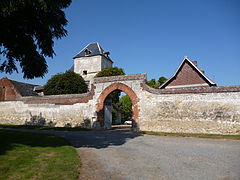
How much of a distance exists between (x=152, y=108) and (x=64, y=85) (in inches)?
740

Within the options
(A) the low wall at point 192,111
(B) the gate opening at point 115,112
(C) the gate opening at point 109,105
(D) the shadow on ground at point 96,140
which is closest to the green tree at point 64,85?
(B) the gate opening at point 115,112

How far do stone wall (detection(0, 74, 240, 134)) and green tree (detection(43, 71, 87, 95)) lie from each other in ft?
28.2

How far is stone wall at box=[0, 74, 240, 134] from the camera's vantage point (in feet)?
39.7

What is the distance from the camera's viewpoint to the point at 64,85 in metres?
28.6

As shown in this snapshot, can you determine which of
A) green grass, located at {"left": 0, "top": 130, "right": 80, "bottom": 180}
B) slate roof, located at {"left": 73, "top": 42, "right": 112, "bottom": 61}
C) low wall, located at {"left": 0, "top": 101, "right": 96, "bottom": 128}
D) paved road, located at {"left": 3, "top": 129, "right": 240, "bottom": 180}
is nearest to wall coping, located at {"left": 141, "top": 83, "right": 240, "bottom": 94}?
low wall, located at {"left": 0, "top": 101, "right": 96, "bottom": 128}

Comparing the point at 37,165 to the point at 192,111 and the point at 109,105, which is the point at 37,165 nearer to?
the point at 192,111

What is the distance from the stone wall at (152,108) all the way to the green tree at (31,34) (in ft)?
24.0

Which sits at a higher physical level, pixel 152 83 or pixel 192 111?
pixel 152 83

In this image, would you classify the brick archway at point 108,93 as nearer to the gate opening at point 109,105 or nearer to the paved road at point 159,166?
the gate opening at point 109,105

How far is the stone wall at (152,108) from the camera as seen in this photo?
1209 cm

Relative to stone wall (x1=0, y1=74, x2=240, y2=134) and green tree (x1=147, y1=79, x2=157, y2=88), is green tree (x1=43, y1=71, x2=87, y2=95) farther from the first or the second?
green tree (x1=147, y1=79, x2=157, y2=88)

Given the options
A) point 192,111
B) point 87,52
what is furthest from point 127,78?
point 87,52

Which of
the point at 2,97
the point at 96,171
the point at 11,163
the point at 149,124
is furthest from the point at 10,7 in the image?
the point at 2,97

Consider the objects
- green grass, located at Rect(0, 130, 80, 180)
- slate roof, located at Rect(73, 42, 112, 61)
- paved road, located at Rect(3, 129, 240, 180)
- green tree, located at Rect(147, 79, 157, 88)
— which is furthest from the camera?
slate roof, located at Rect(73, 42, 112, 61)
